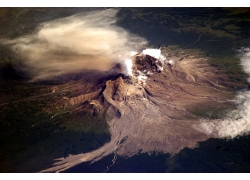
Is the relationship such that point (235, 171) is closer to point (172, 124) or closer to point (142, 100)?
point (172, 124)

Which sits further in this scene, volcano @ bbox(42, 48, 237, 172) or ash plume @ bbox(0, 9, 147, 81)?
ash plume @ bbox(0, 9, 147, 81)

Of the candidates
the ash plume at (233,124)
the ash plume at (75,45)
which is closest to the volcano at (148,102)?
the ash plume at (233,124)

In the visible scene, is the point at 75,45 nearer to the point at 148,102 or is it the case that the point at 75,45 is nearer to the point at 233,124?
the point at 148,102

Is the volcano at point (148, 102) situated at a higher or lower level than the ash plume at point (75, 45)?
lower

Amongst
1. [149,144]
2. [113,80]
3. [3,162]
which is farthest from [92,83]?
[3,162]

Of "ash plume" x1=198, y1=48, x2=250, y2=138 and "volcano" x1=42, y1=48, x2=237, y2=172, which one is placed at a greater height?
"volcano" x1=42, y1=48, x2=237, y2=172

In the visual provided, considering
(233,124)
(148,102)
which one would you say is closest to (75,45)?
(148,102)

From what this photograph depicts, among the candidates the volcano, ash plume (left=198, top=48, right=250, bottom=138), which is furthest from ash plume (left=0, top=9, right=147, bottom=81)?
ash plume (left=198, top=48, right=250, bottom=138)

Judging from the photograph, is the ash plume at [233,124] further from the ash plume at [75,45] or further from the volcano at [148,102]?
the ash plume at [75,45]

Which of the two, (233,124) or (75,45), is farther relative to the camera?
(75,45)

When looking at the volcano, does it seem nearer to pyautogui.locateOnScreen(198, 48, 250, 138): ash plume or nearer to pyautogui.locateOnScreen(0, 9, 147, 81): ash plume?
pyautogui.locateOnScreen(198, 48, 250, 138): ash plume
